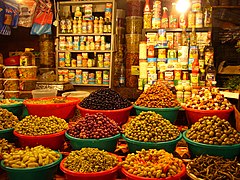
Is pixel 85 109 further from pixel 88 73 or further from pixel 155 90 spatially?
pixel 88 73

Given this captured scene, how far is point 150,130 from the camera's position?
229 centimetres

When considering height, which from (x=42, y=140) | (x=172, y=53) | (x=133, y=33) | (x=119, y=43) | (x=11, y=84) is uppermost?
(x=133, y=33)

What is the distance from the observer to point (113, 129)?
242 cm

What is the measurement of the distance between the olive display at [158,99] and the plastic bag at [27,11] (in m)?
3.69

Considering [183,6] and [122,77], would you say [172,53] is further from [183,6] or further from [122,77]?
[122,77]

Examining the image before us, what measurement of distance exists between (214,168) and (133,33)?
384 centimetres

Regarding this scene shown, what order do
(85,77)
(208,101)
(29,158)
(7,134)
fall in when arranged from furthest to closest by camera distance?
(85,77), (208,101), (7,134), (29,158)

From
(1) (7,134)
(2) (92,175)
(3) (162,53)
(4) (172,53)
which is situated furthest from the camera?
(3) (162,53)

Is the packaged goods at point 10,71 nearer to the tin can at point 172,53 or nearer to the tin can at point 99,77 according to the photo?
the tin can at point 99,77

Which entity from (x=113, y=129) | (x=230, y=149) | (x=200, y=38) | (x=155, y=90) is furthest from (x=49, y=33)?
(x=230, y=149)

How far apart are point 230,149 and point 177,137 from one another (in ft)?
1.30

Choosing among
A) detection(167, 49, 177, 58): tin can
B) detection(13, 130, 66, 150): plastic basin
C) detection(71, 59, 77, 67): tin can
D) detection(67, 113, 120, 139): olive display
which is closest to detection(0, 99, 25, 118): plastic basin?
detection(13, 130, 66, 150): plastic basin

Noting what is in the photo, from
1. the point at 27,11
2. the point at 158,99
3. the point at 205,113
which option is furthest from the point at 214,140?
the point at 27,11

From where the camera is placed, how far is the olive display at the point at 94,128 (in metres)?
2.31
